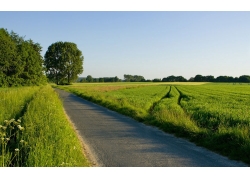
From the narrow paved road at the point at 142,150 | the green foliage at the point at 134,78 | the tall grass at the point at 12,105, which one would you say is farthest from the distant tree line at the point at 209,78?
the narrow paved road at the point at 142,150

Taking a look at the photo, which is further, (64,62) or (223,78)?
(223,78)

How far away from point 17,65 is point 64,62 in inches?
1839

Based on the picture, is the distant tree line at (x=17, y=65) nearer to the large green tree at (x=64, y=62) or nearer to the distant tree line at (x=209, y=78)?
the large green tree at (x=64, y=62)

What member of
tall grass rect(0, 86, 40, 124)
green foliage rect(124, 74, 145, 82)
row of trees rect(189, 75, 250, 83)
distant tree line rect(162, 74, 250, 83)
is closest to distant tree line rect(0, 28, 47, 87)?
tall grass rect(0, 86, 40, 124)

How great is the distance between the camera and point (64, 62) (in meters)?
95.6

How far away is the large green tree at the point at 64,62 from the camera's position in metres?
95.7

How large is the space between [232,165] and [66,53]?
95663 millimetres

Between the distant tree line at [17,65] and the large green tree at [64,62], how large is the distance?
118 ft

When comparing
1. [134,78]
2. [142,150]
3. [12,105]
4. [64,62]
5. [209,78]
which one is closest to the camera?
[142,150]

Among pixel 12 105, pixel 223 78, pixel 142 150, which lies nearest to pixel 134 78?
pixel 223 78

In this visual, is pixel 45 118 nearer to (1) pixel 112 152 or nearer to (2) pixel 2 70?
(1) pixel 112 152

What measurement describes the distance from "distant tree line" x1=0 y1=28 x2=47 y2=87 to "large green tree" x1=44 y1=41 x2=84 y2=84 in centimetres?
3602

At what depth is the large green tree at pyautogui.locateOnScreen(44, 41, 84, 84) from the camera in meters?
95.7

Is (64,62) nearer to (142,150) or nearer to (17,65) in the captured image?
(17,65)
